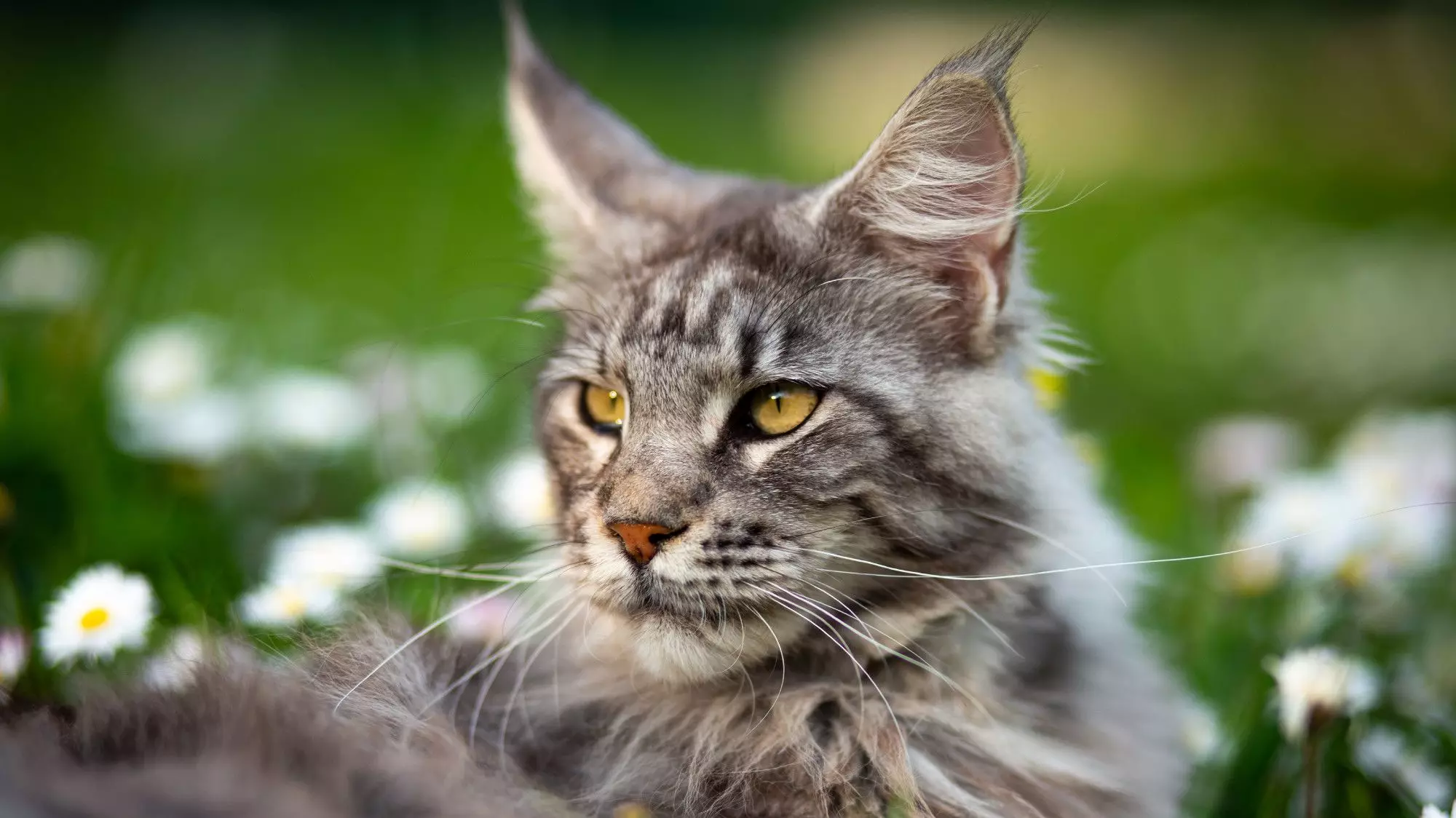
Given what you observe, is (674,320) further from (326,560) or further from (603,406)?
(326,560)

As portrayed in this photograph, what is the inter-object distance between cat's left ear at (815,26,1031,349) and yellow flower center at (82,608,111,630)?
4.15 feet

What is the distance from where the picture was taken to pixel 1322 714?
5.39 feet

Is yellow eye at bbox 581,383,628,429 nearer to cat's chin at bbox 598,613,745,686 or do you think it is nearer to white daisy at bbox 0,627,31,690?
cat's chin at bbox 598,613,745,686

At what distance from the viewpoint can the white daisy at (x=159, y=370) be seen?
102 inches

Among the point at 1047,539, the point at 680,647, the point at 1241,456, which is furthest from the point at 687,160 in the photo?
the point at 680,647

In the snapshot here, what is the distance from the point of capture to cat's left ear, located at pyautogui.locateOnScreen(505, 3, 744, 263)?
1.95 metres

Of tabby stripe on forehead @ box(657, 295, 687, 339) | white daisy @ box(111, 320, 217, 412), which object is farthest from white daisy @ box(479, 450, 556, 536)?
white daisy @ box(111, 320, 217, 412)

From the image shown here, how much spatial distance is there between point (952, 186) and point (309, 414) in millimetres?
1791

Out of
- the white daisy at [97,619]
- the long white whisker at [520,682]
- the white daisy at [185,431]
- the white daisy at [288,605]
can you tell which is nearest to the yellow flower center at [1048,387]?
the long white whisker at [520,682]

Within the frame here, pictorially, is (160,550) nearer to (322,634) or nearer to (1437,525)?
(322,634)

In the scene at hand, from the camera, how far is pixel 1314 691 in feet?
5.45

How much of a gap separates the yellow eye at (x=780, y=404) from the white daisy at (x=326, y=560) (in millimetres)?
704

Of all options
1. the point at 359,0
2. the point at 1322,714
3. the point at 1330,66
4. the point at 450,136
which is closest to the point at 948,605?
the point at 1322,714

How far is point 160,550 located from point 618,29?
21.0 ft
